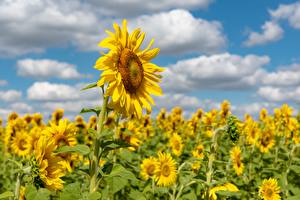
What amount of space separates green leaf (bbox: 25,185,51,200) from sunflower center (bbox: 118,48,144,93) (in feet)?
3.49

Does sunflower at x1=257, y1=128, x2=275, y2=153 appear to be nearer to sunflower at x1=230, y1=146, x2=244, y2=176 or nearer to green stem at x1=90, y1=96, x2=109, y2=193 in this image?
sunflower at x1=230, y1=146, x2=244, y2=176

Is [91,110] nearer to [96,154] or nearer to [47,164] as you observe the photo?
[96,154]

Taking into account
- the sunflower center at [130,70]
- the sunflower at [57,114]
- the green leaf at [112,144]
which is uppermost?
the sunflower center at [130,70]

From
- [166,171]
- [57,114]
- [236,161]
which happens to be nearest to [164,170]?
[166,171]

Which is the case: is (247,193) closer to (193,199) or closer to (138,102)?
(193,199)

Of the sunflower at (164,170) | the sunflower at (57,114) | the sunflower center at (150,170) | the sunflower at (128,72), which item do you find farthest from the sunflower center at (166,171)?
the sunflower at (57,114)

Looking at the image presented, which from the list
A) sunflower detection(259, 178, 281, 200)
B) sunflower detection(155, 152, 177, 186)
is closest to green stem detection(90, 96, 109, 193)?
sunflower detection(259, 178, 281, 200)

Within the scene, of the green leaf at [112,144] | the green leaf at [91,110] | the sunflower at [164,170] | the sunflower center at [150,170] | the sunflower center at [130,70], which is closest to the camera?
the green leaf at [112,144]

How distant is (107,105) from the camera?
357 cm

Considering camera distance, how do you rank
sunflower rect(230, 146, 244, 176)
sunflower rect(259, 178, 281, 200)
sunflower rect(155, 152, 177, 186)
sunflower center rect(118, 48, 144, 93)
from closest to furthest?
sunflower center rect(118, 48, 144, 93), sunflower rect(259, 178, 281, 200), sunflower rect(155, 152, 177, 186), sunflower rect(230, 146, 244, 176)

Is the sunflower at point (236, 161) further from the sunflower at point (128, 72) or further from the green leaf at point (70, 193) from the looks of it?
the green leaf at point (70, 193)

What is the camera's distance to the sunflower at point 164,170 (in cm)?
699

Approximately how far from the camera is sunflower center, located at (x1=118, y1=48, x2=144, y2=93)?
3.75 m

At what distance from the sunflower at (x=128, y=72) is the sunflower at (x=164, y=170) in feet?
10.1
